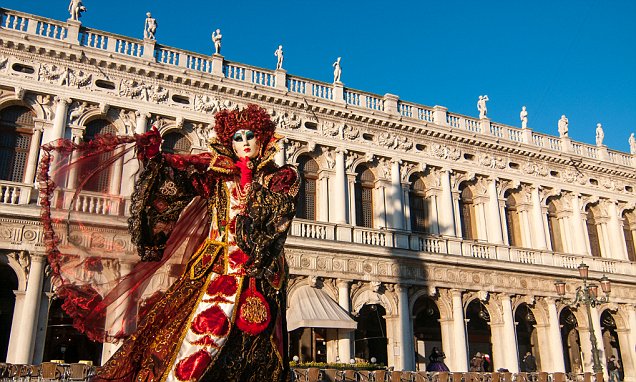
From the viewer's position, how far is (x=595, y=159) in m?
23.0

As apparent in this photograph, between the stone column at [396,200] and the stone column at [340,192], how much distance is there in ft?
5.37

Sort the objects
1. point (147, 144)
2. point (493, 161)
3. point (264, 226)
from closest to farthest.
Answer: point (264, 226) < point (147, 144) < point (493, 161)

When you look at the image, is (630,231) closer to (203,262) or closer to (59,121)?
(59,121)

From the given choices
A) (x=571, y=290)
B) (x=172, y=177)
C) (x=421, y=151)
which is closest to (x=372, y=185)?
(x=421, y=151)

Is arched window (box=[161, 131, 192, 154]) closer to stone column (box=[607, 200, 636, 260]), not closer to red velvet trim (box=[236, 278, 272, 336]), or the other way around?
A: red velvet trim (box=[236, 278, 272, 336])

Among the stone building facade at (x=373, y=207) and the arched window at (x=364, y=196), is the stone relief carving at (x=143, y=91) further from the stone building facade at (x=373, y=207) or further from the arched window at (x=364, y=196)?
the arched window at (x=364, y=196)

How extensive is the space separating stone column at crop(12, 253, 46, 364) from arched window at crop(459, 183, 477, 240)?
13356 millimetres

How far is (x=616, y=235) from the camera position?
22719 millimetres

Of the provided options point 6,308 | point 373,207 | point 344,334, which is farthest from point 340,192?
point 6,308

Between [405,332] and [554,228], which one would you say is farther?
[554,228]

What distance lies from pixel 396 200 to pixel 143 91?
27.7ft

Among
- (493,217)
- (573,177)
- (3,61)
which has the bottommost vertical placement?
(493,217)

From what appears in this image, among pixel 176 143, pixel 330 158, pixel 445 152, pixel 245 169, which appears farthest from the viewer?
pixel 445 152

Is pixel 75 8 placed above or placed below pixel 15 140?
above
